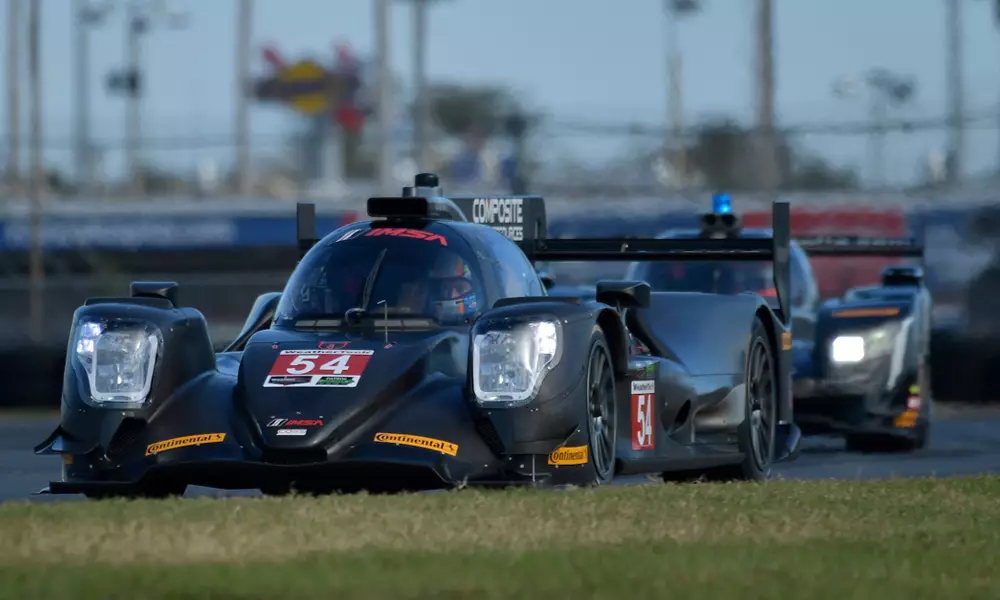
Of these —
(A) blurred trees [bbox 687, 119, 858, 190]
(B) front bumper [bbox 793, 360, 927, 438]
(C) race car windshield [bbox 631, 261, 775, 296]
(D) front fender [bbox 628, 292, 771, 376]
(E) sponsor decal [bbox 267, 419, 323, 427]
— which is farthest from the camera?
(A) blurred trees [bbox 687, 119, 858, 190]

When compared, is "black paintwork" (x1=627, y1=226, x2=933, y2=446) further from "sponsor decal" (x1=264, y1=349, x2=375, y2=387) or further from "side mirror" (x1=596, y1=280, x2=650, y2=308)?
"sponsor decal" (x1=264, y1=349, x2=375, y2=387)

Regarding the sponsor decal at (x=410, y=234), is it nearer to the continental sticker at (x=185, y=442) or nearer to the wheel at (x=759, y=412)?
the continental sticker at (x=185, y=442)

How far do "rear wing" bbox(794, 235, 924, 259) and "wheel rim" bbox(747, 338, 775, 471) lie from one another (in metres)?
3.80

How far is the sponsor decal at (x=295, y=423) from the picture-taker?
7758 mm

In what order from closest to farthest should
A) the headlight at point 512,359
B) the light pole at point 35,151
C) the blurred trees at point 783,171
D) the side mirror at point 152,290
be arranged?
the headlight at point 512,359, the side mirror at point 152,290, the light pole at point 35,151, the blurred trees at point 783,171

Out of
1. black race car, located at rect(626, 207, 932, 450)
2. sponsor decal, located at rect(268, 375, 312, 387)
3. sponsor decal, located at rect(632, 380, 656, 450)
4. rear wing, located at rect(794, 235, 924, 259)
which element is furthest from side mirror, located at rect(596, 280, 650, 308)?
rear wing, located at rect(794, 235, 924, 259)

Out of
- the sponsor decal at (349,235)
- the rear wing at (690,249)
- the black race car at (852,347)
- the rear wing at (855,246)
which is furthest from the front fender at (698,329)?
the rear wing at (855,246)

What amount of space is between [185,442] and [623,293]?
7.36 feet

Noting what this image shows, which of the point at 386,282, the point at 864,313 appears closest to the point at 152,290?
the point at 386,282

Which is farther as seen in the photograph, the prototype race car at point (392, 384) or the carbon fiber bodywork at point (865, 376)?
the carbon fiber bodywork at point (865, 376)

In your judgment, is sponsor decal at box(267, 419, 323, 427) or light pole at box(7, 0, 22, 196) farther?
light pole at box(7, 0, 22, 196)

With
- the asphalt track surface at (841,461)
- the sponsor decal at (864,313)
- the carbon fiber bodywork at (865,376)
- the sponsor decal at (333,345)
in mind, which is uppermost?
the sponsor decal at (333,345)

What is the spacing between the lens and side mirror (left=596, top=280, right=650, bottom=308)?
9.11m

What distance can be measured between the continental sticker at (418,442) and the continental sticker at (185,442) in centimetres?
66
